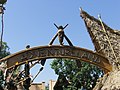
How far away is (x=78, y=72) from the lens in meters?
22.9

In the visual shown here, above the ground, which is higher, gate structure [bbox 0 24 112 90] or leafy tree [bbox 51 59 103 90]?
leafy tree [bbox 51 59 103 90]

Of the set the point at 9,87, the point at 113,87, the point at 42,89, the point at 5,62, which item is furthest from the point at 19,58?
the point at 42,89

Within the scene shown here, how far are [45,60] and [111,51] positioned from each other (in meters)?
2.18

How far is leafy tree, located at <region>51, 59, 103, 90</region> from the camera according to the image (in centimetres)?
2231

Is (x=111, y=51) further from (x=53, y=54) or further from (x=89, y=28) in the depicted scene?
(x=53, y=54)

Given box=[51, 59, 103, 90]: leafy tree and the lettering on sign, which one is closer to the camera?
the lettering on sign

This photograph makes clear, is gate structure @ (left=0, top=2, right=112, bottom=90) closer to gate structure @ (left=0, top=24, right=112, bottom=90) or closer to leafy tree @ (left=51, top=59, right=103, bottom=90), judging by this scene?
gate structure @ (left=0, top=24, right=112, bottom=90)

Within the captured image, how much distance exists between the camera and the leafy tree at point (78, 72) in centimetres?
2231

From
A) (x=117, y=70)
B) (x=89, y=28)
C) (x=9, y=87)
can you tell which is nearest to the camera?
(x=9, y=87)

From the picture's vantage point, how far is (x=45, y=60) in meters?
7.78

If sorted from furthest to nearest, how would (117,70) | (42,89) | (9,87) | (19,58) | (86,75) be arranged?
(42,89) → (86,75) → (117,70) → (19,58) → (9,87)

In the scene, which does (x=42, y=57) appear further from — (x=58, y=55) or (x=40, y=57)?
(x=58, y=55)

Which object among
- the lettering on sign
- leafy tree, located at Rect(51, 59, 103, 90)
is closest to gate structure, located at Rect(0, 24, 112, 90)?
the lettering on sign

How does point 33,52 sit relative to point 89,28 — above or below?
below
